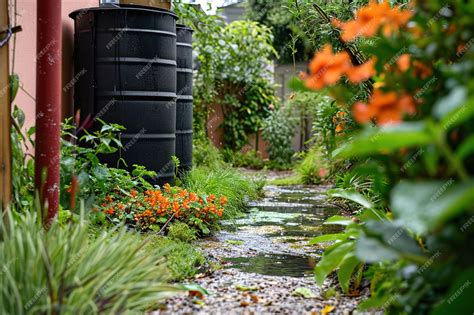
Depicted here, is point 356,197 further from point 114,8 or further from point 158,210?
point 114,8

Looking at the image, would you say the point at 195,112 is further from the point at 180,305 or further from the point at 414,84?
the point at 414,84

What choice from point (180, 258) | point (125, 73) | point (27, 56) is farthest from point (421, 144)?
point (125, 73)

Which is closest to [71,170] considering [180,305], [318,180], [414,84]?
[180,305]

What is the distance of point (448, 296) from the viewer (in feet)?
6.22

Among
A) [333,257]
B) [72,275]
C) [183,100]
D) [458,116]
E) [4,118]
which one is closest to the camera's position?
[458,116]

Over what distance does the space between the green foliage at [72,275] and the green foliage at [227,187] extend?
2.99 m

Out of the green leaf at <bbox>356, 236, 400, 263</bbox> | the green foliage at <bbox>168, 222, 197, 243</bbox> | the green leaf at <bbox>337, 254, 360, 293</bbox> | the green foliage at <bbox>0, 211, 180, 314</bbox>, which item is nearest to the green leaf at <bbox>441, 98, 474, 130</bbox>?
the green leaf at <bbox>356, 236, 400, 263</bbox>

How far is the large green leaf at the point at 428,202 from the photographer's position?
1334 millimetres

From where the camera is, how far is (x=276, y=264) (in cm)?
383

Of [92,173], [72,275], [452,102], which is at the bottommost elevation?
[72,275]

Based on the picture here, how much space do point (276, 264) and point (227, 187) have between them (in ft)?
8.33

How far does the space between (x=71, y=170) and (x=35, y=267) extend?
1621mm

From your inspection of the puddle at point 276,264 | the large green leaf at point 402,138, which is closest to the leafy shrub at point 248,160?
the puddle at point 276,264

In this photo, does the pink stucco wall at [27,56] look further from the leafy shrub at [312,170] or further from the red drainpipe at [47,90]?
the leafy shrub at [312,170]
